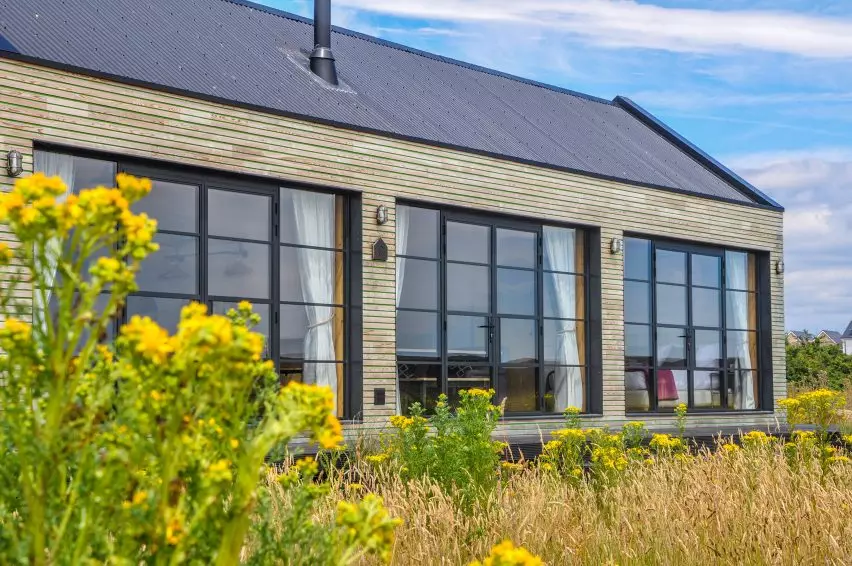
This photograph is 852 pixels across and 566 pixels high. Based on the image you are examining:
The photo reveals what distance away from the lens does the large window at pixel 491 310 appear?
1320 centimetres

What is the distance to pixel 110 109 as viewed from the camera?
34.0 feet

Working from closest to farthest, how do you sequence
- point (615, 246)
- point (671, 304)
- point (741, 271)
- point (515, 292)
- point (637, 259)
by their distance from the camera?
point (515, 292) < point (615, 246) < point (637, 259) < point (671, 304) < point (741, 271)

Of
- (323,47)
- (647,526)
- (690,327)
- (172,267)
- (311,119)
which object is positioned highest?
(323,47)

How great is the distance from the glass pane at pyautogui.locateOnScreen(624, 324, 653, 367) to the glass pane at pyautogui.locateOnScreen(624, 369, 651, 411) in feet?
0.47

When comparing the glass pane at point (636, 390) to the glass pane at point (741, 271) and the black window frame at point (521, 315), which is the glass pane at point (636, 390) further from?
the glass pane at point (741, 271)

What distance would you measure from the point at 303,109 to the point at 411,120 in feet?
6.92

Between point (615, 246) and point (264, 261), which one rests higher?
point (615, 246)

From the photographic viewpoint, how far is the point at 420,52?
17938mm

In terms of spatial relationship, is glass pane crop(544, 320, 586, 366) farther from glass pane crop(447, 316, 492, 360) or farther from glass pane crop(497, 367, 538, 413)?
glass pane crop(447, 316, 492, 360)

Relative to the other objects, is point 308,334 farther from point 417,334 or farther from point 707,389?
point 707,389

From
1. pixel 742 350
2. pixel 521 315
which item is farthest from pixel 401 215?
pixel 742 350

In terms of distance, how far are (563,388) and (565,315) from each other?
3.46 feet

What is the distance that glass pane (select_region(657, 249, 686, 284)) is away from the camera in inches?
661

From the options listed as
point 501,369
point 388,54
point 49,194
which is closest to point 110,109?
point 501,369
